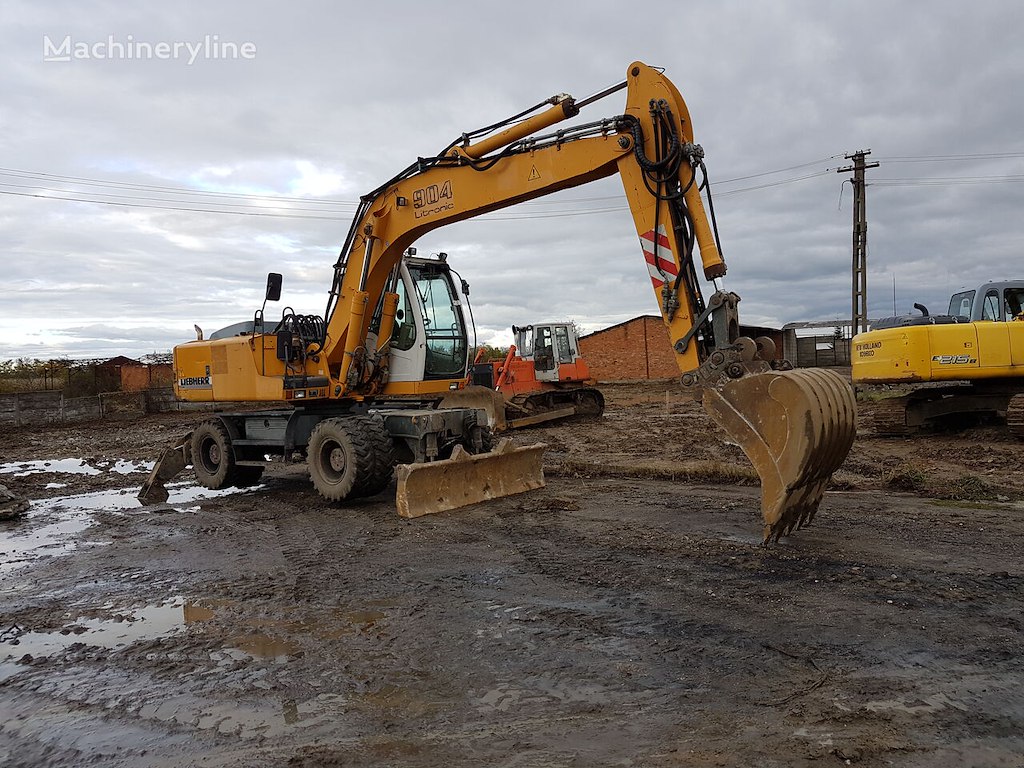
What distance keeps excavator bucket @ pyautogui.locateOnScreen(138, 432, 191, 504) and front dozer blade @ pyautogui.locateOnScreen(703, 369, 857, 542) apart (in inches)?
282

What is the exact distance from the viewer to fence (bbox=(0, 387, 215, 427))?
66.5 feet

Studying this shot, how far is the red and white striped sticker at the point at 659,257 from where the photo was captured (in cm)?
613

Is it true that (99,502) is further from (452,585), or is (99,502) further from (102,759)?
(102,759)

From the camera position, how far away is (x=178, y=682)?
12.3 feet

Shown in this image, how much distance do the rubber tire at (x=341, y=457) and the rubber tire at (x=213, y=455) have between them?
1.99 metres

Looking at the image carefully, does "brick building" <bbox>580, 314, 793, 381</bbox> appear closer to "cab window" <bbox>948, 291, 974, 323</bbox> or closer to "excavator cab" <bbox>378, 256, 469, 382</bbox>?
"cab window" <bbox>948, 291, 974, 323</bbox>

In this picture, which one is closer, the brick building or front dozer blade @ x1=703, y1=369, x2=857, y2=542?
front dozer blade @ x1=703, y1=369, x2=857, y2=542

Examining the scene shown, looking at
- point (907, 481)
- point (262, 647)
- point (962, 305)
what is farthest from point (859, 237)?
point (262, 647)

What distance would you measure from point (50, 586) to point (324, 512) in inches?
115

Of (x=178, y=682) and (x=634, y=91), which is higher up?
(x=634, y=91)

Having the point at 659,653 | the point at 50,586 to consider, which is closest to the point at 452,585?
the point at 659,653

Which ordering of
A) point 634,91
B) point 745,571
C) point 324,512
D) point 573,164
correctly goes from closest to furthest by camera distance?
point 745,571
point 634,91
point 573,164
point 324,512

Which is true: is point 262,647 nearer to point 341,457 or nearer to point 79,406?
point 341,457

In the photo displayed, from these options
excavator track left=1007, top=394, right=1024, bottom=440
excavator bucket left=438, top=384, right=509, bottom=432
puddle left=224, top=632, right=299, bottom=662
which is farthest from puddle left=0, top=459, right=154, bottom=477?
excavator track left=1007, top=394, right=1024, bottom=440
